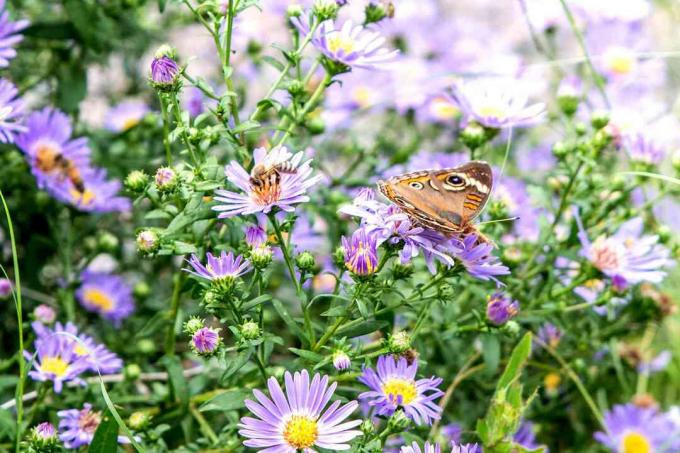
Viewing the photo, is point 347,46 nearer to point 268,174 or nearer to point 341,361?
point 268,174

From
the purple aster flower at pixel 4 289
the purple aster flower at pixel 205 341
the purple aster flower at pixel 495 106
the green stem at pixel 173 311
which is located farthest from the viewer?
the purple aster flower at pixel 4 289

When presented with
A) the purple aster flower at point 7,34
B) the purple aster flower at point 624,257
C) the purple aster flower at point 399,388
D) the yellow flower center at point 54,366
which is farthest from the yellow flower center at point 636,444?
the purple aster flower at point 7,34

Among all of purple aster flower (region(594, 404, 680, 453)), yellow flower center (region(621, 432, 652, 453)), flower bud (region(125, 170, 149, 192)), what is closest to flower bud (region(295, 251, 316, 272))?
flower bud (region(125, 170, 149, 192))

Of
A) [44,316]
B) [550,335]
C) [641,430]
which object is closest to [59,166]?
[44,316]

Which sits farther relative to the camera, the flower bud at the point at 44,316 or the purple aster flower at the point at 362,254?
the flower bud at the point at 44,316

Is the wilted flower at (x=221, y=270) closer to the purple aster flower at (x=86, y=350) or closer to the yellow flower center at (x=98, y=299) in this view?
the purple aster flower at (x=86, y=350)

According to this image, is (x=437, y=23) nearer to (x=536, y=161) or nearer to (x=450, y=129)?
(x=450, y=129)
